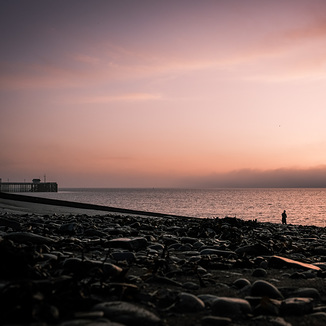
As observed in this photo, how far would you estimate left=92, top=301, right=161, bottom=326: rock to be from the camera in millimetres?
2424

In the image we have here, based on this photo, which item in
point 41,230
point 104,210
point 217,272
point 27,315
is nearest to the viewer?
point 27,315

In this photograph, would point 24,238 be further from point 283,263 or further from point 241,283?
point 283,263

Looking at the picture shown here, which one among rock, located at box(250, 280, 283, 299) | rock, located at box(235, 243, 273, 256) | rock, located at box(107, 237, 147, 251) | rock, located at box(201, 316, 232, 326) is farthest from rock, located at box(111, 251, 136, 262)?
rock, located at box(201, 316, 232, 326)

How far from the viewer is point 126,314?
2.50 m

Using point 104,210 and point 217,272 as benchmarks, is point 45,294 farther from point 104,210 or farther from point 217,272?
point 104,210

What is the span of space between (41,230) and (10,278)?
486cm

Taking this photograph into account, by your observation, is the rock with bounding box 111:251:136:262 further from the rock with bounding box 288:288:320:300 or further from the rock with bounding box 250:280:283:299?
the rock with bounding box 288:288:320:300

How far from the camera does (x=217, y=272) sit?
4.70 meters

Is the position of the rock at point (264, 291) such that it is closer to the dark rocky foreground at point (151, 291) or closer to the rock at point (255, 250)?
the dark rocky foreground at point (151, 291)

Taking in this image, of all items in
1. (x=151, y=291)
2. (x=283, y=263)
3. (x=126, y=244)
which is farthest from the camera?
(x=126, y=244)

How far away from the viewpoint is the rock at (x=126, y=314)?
7.95 feet

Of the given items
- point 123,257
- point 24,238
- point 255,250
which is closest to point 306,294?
point 123,257

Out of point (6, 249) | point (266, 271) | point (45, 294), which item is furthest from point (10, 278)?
point (266, 271)

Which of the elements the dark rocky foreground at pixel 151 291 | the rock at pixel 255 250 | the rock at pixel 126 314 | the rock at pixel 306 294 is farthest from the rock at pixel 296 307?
the rock at pixel 255 250
